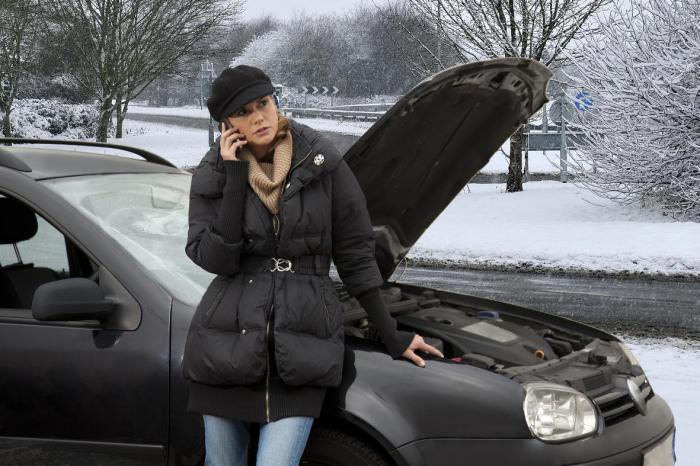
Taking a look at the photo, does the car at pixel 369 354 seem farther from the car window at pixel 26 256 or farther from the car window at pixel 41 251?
the car window at pixel 41 251

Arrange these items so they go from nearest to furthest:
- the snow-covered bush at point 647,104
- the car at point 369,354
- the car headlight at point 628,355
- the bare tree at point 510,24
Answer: the car at point 369,354
the car headlight at point 628,355
the snow-covered bush at point 647,104
the bare tree at point 510,24

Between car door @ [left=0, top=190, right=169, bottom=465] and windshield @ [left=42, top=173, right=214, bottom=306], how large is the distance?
0.14 m

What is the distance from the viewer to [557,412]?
8.26 ft

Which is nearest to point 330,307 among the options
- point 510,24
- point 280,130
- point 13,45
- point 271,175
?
point 271,175

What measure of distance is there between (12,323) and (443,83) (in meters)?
1.70

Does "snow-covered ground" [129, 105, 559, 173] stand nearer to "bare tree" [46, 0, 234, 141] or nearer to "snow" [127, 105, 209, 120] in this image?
"bare tree" [46, 0, 234, 141]

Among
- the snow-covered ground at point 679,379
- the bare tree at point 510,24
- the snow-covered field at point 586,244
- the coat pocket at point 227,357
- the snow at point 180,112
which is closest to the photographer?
the coat pocket at point 227,357

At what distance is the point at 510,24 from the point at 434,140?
51.2ft

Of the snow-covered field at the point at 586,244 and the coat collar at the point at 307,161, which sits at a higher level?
the coat collar at the point at 307,161

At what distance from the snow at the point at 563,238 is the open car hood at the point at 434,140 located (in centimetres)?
512

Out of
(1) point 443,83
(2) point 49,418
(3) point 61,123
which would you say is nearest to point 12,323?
(2) point 49,418

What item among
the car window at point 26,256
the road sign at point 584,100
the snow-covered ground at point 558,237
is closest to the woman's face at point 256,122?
the car window at point 26,256

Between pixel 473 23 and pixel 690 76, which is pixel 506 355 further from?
pixel 473 23

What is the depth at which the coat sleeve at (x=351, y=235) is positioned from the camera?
242 cm
